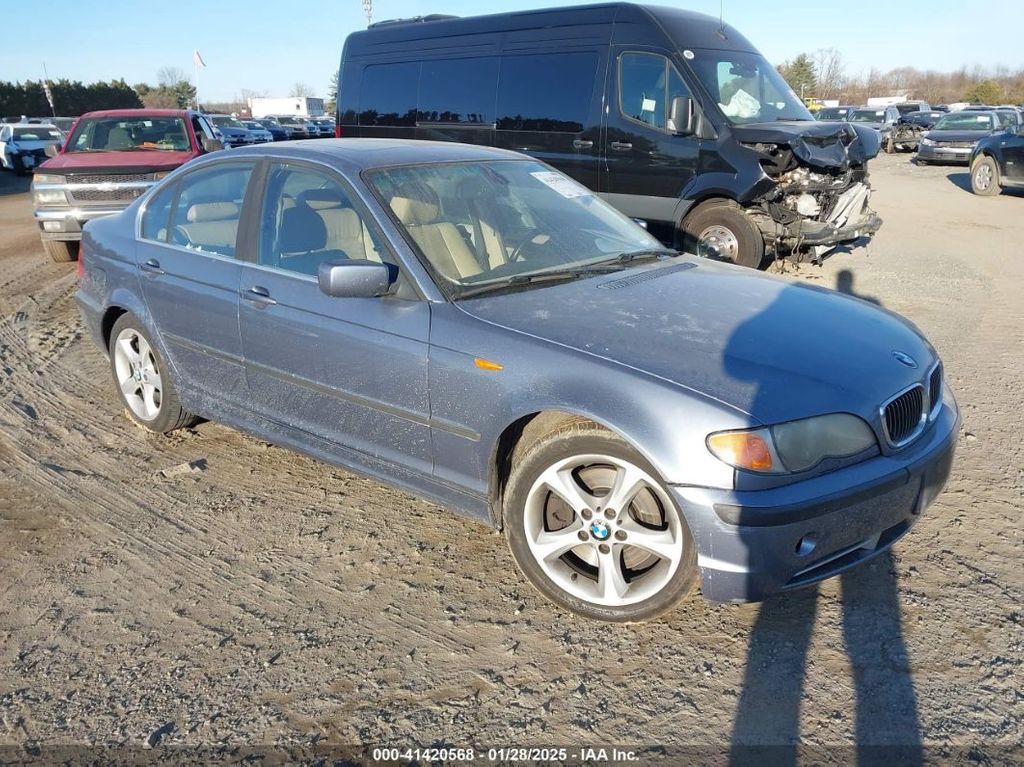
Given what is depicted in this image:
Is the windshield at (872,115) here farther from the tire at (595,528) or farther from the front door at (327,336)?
the tire at (595,528)

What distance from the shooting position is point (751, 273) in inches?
159

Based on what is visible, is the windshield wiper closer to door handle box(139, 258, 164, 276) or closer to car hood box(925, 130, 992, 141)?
door handle box(139, 258, 164, 276)

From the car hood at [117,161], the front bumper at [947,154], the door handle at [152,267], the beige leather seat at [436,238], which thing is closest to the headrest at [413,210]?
the beige leather seat at [436,238]

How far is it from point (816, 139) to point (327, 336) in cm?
590

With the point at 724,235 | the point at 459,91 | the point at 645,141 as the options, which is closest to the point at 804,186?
the point at 724,235

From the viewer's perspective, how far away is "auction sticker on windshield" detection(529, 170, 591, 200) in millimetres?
4352

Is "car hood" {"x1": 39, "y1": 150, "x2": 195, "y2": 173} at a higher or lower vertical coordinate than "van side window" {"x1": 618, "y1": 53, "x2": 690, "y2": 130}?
lower

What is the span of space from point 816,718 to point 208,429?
3813mm

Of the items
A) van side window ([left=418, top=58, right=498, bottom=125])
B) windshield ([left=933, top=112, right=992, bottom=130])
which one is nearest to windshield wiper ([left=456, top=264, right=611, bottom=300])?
van side window ([left=418, top=58, right=498, bottom=125])

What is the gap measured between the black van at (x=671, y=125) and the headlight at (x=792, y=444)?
529 centimetres

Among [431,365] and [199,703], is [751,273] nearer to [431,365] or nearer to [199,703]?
[431,365]

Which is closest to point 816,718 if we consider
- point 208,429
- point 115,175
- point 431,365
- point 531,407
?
point 531,407

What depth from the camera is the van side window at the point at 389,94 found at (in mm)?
9859

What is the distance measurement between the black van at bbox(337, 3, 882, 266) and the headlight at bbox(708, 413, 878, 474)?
5.29 m
